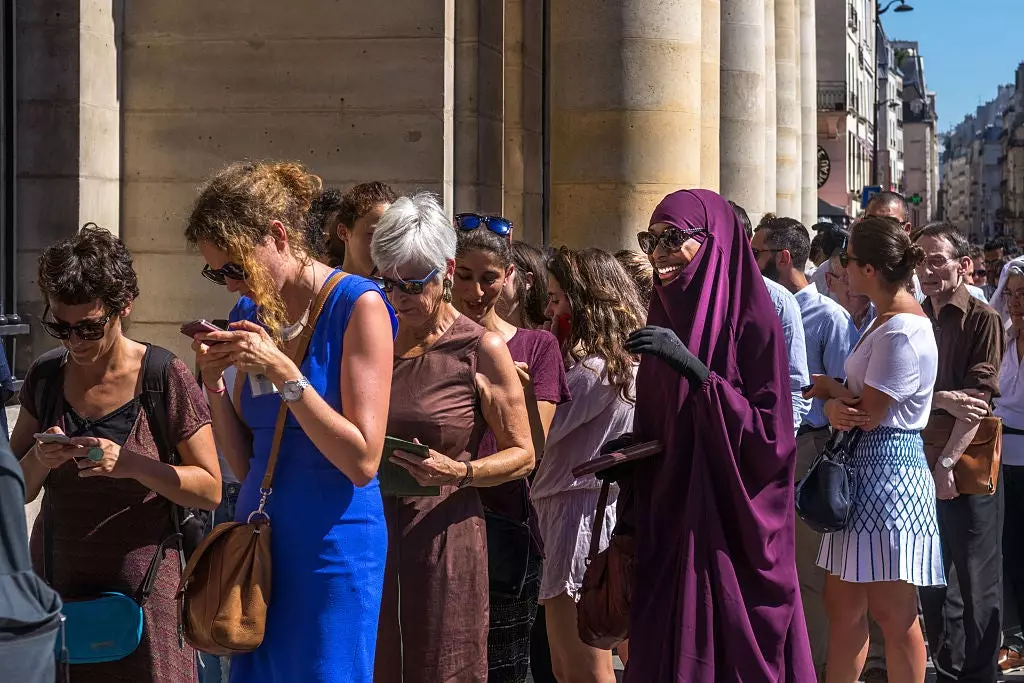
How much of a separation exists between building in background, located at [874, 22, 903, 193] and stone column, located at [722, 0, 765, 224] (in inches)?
2948

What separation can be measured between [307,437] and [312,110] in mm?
5584

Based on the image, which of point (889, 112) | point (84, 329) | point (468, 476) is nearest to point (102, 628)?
point (84, 329)

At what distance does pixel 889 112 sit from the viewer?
116 meters

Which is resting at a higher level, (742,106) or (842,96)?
(842,96)

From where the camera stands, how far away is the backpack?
4.35 meters

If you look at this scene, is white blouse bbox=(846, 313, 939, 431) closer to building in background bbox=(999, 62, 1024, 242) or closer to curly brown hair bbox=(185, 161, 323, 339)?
curly brown hair bbox=(185, 161, 323, 339)

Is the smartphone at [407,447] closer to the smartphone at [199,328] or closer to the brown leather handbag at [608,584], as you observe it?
the brown leather handbag at [608,584]

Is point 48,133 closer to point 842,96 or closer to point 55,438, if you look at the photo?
point 55,438

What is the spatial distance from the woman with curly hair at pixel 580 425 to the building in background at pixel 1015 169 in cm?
13782

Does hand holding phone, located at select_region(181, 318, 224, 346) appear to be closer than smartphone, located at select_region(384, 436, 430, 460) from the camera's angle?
Yes

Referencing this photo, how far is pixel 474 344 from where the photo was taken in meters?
4.51

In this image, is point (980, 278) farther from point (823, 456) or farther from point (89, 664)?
point (89, 664)

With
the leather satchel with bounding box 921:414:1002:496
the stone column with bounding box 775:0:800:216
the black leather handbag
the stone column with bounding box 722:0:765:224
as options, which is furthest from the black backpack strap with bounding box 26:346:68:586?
the stone column with bounding box 775:0:800:216

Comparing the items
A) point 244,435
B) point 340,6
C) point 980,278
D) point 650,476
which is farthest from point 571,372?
point 980,278
